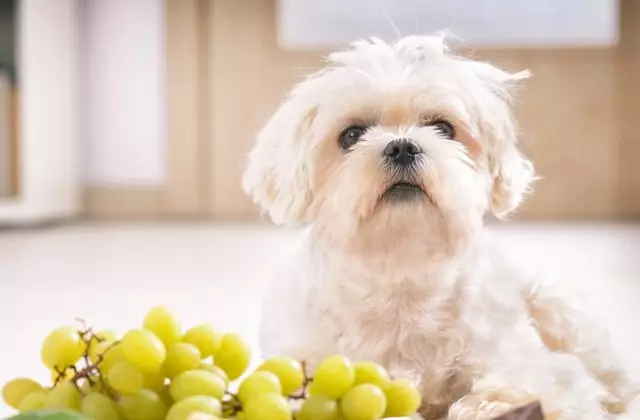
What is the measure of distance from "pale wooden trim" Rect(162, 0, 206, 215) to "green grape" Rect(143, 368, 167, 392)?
14.6 feet

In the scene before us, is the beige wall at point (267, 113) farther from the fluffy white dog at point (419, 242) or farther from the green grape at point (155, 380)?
the green grape at point (155, 380)

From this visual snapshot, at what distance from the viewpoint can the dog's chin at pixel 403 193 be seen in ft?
3.51

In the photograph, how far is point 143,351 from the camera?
30.0 inches

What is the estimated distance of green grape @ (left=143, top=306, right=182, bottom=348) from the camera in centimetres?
84

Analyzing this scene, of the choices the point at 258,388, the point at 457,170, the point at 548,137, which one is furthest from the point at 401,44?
the point at 548,137

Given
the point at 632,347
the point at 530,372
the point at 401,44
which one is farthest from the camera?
the point at 632,347

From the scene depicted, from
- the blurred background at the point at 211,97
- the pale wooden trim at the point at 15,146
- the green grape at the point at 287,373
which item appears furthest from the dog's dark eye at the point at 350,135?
the pale wooden trim at the point at 15,146

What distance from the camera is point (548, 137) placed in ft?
16.4

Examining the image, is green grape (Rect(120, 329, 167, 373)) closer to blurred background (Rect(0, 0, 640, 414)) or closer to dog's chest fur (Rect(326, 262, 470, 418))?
dog's chest fur (Rect(326, 262, 470, 418))

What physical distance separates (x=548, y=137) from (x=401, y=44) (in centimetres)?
399

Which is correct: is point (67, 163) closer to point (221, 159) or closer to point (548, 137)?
point (221, 159)

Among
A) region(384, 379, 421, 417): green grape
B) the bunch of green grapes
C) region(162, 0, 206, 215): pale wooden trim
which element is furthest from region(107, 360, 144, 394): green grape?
region(162, 0, 206, 215): pale wooden trim

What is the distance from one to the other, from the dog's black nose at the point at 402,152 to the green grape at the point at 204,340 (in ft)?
1.06

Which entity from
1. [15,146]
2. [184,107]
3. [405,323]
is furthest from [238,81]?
[405,323]
